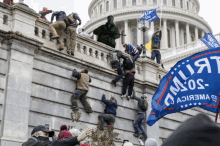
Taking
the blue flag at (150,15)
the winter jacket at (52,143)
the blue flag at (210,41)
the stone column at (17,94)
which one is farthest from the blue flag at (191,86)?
the blue flag at (150,15)

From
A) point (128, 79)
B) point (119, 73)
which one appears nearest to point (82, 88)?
point (119, 73)

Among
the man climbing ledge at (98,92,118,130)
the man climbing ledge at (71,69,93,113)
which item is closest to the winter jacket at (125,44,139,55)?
the man climbing ledge at (98,92,118,130)

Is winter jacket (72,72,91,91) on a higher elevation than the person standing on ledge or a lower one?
lower

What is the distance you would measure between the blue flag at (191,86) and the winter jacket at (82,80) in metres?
6.45

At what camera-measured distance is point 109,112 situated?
16031 mm

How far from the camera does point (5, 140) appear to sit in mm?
11703

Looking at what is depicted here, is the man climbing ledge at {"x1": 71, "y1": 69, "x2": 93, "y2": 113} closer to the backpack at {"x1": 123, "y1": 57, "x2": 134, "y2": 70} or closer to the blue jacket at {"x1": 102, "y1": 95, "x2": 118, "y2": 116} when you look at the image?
the blue jacket at {"x1": 102, "y1": 95, "x2": 118, "y2": 116}

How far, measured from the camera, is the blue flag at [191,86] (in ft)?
27.2

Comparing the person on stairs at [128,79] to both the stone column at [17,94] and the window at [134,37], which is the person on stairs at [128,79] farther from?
the window at [134,37]

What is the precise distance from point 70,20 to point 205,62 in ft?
27.5

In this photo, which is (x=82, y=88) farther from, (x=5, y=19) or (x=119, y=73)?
(x=5, y=19)

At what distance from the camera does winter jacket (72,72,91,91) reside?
49.1 feet

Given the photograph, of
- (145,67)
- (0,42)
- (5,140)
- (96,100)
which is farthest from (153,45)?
(5,140)

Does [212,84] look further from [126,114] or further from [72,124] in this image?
[126,114]
